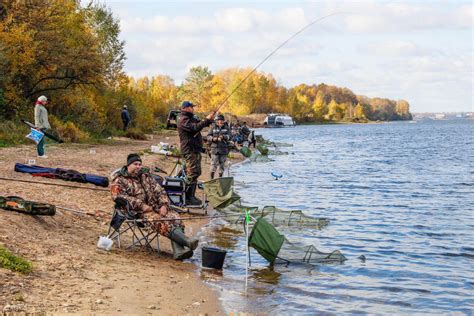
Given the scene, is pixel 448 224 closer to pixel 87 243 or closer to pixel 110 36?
pixel 87 243

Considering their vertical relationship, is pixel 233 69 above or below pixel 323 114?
above

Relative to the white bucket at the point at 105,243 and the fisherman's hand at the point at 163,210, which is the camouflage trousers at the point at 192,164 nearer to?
the fisherman's hand at the point at 163,210

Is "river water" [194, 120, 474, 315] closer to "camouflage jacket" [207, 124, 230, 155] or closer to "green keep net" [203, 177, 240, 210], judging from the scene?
"green keep net" [203, 177, 240, 210]

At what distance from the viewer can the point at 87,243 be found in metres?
9.33

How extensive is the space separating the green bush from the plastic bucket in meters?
2.90

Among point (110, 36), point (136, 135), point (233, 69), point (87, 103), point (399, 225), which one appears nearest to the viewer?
point (399, 225)

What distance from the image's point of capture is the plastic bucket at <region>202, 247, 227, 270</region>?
9432 mm

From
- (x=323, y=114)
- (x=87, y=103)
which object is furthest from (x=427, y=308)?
(x=323, y=114)

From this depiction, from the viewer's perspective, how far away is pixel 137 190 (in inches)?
375

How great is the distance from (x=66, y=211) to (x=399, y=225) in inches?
319

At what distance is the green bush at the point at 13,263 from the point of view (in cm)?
696

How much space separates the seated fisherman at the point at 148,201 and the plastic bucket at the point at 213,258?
0.22m

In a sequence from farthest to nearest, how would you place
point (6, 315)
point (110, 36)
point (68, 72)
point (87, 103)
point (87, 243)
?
point (110, 36) → point (87, 103) → point (68, 72) → point (87, 243) → point (6, 315)

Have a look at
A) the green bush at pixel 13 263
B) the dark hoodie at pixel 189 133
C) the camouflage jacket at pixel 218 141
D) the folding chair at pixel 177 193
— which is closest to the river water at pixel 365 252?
the folding chair at pixel 177 193
